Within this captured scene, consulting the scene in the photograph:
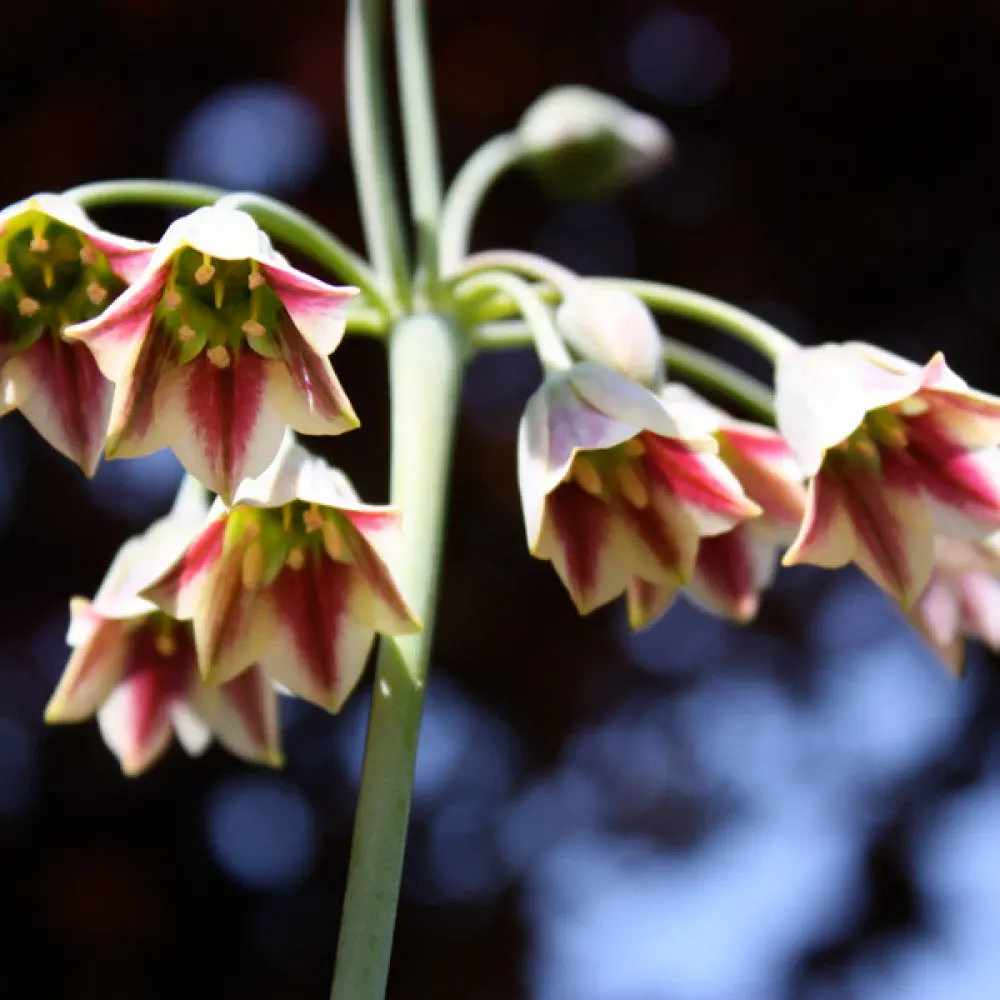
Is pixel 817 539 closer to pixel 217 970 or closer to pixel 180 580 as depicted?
pixel 180 580

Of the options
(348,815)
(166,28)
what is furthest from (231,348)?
(348,815)

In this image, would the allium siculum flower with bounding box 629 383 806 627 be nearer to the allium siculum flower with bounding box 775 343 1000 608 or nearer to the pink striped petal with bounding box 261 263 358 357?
the allium siculum flower with bounding box 775 343 1000 608

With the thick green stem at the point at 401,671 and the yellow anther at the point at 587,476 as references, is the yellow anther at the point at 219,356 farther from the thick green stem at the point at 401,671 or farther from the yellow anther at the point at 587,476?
the yellow anther at the point at 587,476

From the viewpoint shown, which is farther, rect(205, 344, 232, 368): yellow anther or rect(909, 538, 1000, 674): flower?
rect(909, 538, 1000, 674): flower

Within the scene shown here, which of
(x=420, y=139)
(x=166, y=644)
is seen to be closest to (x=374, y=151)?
→ (x=420, y=139)

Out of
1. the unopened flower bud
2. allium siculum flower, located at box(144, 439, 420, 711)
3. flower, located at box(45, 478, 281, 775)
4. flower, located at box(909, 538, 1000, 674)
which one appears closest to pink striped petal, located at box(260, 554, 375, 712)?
allium siculum flower, located at box(144, 439, 420, 711)

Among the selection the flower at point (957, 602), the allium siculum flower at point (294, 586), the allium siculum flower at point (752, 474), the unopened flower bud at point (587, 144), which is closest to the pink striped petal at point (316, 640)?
the allium siculum flower at point (294, 586)

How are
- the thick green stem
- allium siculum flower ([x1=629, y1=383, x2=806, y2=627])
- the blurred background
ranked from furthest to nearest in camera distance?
the blurred background → allium siculum flower ([x1=629, y1=383, x2=806, y2=627]) → the thick green stem
